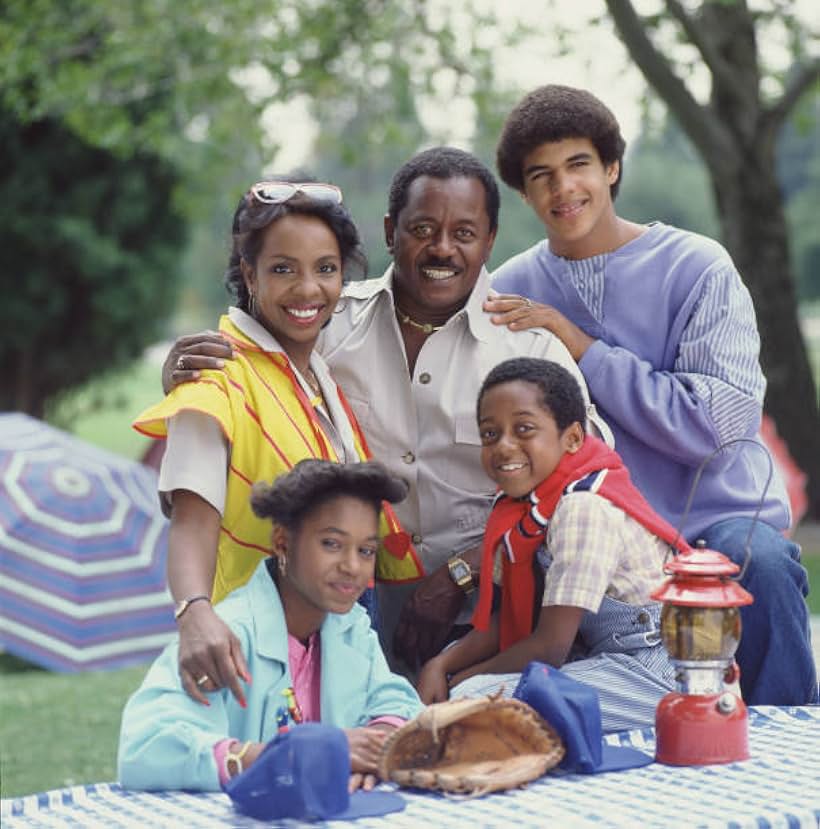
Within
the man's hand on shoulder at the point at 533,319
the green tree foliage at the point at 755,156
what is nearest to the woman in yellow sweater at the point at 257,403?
the man's hand on shoulder at the point at 533,319

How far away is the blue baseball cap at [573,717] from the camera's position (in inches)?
111

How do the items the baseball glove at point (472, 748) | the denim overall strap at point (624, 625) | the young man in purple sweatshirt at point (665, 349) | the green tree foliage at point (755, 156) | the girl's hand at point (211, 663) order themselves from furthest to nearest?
the green tree foliage at point (755, 156), the young man in purple sweatshirt at point (665, 349), the denim overall strap at point (624, 625), the girl's hand at point (211, 663), the baseball glove at point (472, 748)

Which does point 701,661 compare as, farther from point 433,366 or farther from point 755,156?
point 755,156

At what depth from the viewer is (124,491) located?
8.93 meters

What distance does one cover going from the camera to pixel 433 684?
11.4 ft

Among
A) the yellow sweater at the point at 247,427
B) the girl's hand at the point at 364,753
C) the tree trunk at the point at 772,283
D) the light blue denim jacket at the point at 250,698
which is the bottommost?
the girl's hand at the point at 364,753

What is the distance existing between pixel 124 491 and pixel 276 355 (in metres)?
5.72

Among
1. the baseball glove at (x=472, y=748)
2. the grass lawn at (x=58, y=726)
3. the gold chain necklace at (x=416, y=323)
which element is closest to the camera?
the baseball glove at (x=472, y=748)

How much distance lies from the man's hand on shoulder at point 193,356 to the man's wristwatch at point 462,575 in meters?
0.77

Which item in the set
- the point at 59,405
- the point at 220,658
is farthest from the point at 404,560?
the point at 59,405

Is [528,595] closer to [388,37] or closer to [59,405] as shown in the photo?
[388,37]

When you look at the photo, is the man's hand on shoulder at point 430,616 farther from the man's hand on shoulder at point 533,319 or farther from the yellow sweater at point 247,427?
the man's hand on shoulder at point 533,319

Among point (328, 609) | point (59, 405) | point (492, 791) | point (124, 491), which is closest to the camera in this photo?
point (492, 791)

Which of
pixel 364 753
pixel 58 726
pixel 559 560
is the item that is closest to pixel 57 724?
pixel 58 726
